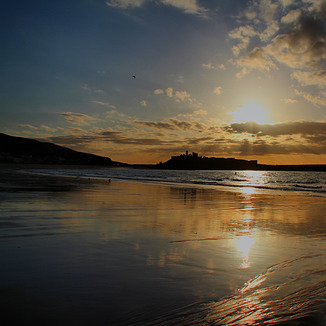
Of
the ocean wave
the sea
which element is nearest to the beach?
the ocean wave

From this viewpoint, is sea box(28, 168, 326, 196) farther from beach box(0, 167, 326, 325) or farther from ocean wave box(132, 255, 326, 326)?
ocean wave box(132, 255, 326, 326)

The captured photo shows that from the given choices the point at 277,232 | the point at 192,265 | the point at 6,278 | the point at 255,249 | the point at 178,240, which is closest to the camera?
the point at 6,278

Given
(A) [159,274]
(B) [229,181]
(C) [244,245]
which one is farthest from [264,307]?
(B) [229,181]

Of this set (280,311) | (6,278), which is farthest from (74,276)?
(280,311)

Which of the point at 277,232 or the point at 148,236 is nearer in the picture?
the point at 148,236

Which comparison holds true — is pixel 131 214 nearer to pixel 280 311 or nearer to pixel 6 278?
pixel 6 278

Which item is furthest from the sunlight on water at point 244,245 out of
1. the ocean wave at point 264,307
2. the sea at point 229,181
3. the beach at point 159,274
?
the sea at point 229,181

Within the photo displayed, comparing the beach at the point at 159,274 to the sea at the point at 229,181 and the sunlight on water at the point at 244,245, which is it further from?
the sea at the point at 229,181

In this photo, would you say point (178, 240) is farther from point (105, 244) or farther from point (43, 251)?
point (43, 251)

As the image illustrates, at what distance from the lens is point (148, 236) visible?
7.77 metres

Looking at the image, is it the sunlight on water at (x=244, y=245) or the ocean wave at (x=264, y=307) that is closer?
the ocean wave at (x=264, y=307)

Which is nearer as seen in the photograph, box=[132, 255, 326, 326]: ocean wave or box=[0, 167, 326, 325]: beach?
box=[132, 255, 326, 326]: ocean wave

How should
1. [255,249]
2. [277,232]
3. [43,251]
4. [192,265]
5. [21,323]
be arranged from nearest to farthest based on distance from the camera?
[21,323], [192,265], [43,251], [255,249], [277,232]

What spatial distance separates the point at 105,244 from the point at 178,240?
1.90m
